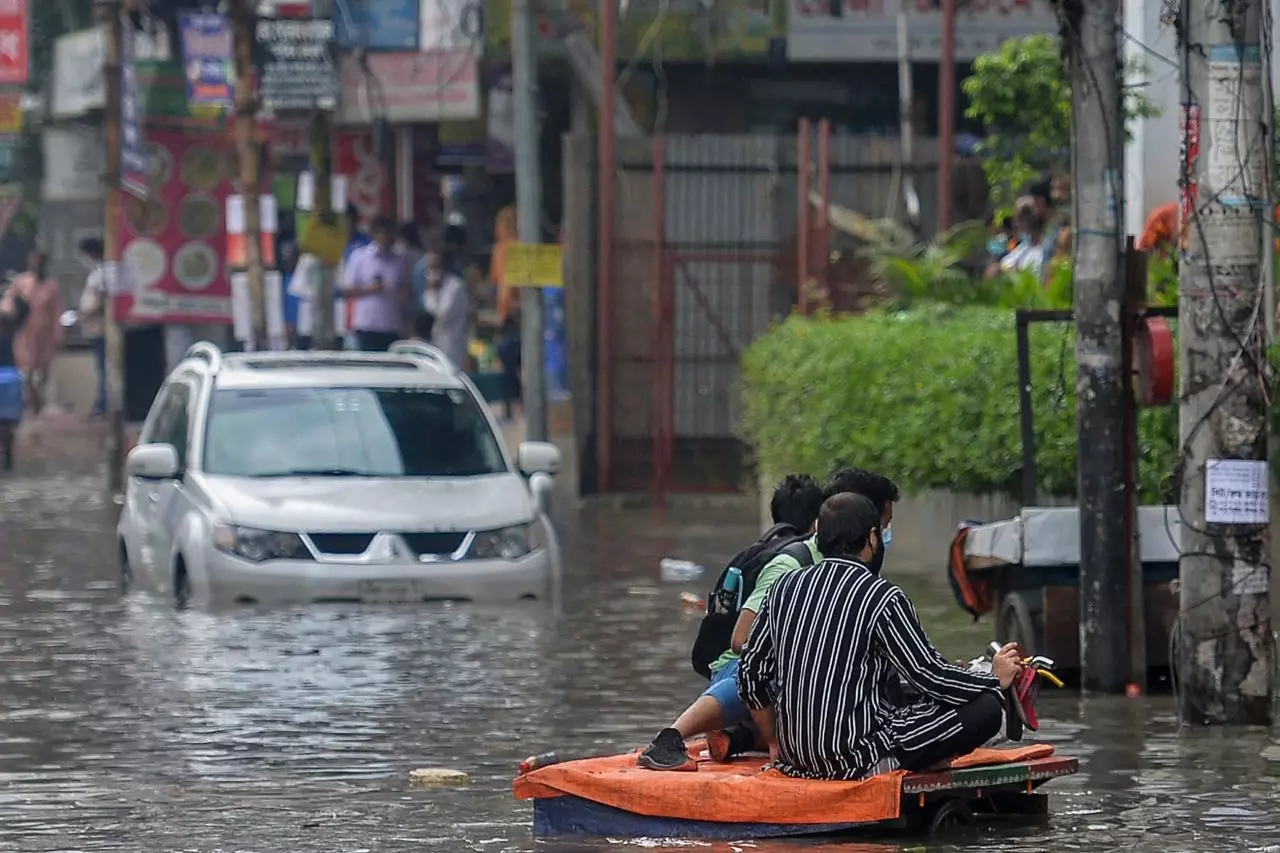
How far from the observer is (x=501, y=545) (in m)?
15.2


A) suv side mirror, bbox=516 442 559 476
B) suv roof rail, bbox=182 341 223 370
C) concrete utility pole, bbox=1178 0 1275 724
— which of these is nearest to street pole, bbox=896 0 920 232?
suv roof rail, bbox=182 341 223 370

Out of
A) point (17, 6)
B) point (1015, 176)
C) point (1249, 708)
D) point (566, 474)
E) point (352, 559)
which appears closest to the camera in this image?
point (1249, 708)

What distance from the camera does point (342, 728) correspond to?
36.8 feet

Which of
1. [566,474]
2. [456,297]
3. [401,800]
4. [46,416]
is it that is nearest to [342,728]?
[401,800]

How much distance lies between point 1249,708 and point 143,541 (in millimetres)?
7764

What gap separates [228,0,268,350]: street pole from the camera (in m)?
28.5

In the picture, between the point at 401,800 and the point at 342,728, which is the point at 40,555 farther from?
the point at 401,800

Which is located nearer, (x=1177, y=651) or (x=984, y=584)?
(x=1177, y=651)

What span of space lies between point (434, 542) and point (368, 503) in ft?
1.45

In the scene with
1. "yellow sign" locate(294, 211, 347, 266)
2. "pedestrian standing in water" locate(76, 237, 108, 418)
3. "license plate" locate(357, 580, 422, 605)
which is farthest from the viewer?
"pedestrian standing in water" locate(76, 237, 108, 418)

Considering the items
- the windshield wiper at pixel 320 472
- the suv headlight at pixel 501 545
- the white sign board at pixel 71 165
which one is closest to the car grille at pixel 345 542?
the suv headlight at pixel 501 545

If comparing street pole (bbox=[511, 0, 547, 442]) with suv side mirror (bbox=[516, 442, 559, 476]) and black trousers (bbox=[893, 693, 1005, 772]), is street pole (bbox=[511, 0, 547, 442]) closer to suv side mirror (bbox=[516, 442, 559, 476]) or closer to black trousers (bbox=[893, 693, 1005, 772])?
suv side mirror (bbox=[516, 442, 559, 476])

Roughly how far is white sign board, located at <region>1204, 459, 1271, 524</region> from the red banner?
28.7m

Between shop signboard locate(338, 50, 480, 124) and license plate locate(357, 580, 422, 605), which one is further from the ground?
shop signboard locate(338, 50, 480, 124)
